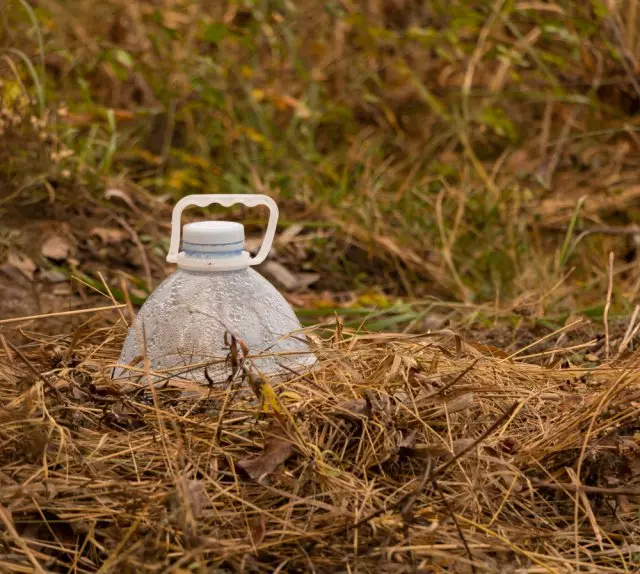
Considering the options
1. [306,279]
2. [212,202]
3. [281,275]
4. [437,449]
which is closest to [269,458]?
[437,449]

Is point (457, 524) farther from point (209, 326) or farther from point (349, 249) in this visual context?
point (349, 249)

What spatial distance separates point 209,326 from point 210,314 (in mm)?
27

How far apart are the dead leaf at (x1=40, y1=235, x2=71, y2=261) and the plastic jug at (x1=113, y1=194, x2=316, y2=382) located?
1612 millimetres

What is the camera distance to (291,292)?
4086 millimetres

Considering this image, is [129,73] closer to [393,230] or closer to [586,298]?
[393,230]

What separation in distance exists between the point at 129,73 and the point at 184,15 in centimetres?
68

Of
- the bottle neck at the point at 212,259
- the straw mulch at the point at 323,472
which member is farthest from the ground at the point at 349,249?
the bottle neck at the point at 212,259

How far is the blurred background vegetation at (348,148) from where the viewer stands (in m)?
4.03

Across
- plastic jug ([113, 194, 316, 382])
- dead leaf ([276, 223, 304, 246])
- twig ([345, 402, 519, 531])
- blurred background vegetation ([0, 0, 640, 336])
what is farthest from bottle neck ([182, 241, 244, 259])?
dead leaf ([276, 223, 304, 246])

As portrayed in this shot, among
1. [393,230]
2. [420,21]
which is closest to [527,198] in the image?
[393,230]

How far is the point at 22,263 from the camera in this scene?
12.4 ft

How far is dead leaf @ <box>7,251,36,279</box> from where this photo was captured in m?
3.72

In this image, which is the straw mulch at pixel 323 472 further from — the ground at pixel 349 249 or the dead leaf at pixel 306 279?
the dead leaf at pixel 306 279

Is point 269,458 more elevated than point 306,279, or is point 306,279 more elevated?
point 269,458
